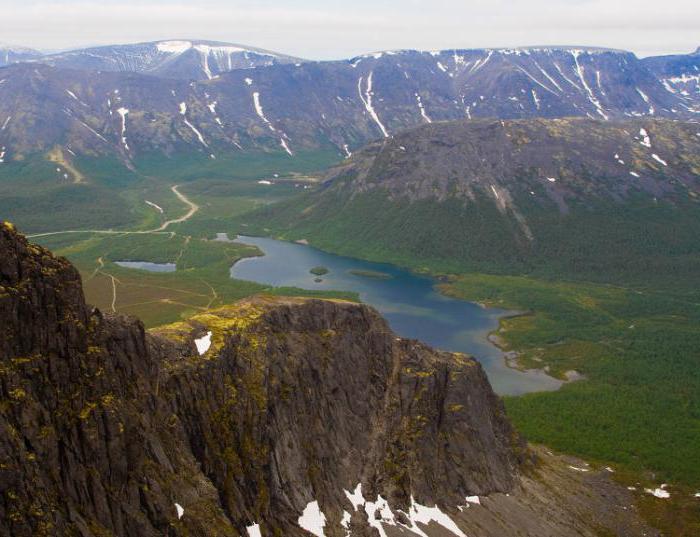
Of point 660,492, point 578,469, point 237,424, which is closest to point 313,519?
point 237,424

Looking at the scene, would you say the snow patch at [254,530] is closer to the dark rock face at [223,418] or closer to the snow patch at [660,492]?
the dark rock face at [223,418]

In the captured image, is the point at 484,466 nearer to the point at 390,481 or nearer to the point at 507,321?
the point at 390,481

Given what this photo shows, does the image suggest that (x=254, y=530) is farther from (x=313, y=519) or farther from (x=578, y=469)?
(x=578, y=469)

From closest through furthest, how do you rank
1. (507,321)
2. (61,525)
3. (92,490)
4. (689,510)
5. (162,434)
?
(61,525) < (92,490) < (162,434) < (689,510) < (507,321)

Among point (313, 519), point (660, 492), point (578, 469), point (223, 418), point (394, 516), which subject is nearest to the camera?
point (223, 418)

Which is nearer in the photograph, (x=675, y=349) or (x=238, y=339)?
(x=238, y=339)

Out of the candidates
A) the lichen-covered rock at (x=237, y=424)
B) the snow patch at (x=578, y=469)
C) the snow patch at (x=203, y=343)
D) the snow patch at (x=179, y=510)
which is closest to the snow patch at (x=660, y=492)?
the snow patch at (x=578, y=469)

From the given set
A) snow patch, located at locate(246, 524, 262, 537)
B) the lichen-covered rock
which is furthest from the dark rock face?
snow patch, located at locate(246, 524, 262, 537)

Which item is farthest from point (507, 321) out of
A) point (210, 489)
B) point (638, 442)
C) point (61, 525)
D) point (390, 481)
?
point (61, 525)
